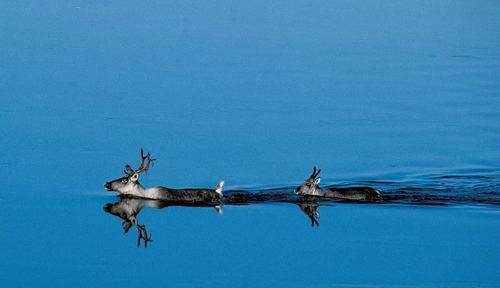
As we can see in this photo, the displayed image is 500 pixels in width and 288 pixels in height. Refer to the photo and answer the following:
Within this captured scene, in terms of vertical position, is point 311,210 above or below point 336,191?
below

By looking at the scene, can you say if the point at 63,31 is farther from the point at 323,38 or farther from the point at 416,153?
the point at 416,153

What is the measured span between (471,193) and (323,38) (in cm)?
1074

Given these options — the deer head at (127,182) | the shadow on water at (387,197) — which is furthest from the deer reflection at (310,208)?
the deer head at (127,182)

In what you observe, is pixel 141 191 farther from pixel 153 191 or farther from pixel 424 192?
pixel 424 192

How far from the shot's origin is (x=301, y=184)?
17578 millimetres

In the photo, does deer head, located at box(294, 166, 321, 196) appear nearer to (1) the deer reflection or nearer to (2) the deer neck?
(1) the deer reflection

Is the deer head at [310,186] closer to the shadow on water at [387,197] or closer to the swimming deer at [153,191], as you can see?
the shadow on water at [387,197]

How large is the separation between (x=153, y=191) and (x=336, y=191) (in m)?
2.36

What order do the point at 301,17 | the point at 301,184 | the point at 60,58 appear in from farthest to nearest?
the point at 301,17 → the point at 60,58 → the point at 301,184

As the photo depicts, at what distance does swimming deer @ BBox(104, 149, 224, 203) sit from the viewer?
1675 centimetres

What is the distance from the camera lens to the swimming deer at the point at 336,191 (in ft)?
55.8

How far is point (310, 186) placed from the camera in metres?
17.2

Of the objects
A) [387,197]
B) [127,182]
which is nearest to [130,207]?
[127,182]

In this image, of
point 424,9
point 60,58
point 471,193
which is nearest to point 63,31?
point 60,58
